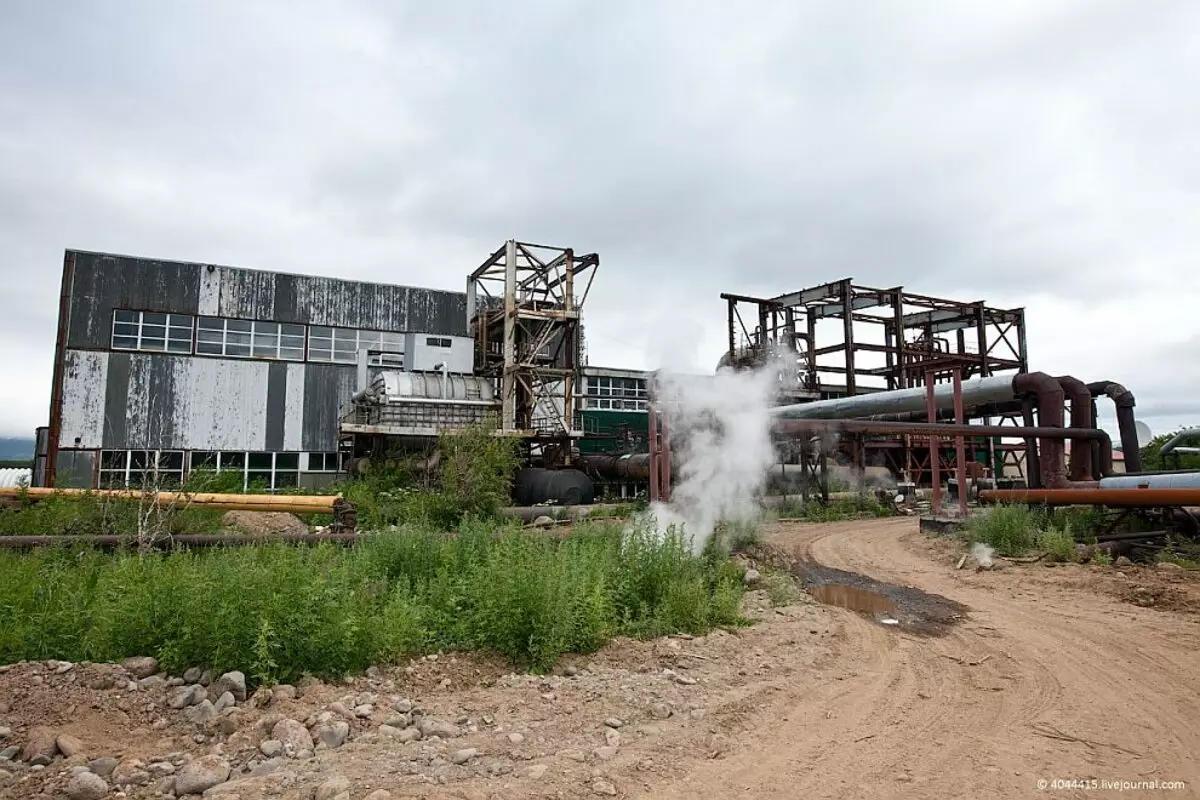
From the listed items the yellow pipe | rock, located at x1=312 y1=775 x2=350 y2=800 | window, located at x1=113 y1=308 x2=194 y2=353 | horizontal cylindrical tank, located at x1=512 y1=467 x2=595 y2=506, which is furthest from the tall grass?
window, located at x1=113 y1=308 x2=194 y2=353

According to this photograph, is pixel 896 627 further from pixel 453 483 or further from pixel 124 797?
pixel 453 483

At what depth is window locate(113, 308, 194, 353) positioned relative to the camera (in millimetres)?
25531

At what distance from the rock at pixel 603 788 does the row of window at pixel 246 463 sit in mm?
23658

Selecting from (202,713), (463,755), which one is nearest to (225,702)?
(202,713)

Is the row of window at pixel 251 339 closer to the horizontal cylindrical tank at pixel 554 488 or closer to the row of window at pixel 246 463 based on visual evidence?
the row of window at pixel 246 463

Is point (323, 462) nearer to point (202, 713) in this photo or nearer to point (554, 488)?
point (554, 488)

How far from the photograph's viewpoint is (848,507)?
2205 centimetres

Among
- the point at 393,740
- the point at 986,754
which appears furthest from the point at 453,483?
the point at 986,754

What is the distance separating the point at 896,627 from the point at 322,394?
79.7 feet

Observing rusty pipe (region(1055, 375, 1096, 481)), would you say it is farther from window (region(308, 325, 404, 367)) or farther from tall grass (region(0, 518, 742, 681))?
window (region(308, 325, 404, 367))

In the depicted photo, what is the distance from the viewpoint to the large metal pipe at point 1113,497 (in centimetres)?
1129

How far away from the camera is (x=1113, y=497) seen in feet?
40.7

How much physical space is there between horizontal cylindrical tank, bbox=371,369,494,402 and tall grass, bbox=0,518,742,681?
15.2 meters

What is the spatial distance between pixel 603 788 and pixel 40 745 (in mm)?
3618
